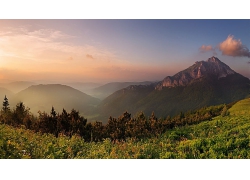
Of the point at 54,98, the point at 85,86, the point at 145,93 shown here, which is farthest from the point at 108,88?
the point at 54,98

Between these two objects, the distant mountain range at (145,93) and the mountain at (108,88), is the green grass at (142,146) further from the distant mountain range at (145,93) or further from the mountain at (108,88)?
the mountain at (108,88)

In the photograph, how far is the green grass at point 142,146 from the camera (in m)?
7.96

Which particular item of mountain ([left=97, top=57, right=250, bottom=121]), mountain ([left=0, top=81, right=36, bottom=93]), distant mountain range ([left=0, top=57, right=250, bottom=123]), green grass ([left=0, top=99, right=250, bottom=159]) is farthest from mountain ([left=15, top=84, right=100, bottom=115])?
green grass ([left=0, top=99, right=250, bottom=159])

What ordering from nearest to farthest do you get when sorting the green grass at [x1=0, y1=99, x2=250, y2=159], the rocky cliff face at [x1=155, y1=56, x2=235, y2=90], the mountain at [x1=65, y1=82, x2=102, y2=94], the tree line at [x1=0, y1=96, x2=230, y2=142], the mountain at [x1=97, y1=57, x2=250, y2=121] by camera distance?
the green grass at [x1=0, y1=99, x2=250, y2=159] < the tree line at [x1=0, y1=96, x2=230, y2=142] < the rocky cliff face at [x1=155, y1=56, x2=235, y2=90] < the mountain at [x1=97, y1=57, x2=250, y2=121] < the mountain at [x1=65, y1=82, x2=102, y2=94]

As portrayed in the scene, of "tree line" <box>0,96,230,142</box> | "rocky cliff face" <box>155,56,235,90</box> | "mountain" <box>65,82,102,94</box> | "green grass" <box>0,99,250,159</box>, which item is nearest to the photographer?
"green grass" <box>0,99,250,159</box>

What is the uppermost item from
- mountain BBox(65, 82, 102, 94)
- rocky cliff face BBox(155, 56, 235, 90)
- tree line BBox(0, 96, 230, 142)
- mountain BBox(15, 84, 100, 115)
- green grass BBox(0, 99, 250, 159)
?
rocky cliff face BBox(155, 56, 235, 90)

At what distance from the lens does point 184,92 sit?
10758mm

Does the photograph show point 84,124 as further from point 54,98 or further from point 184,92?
point 184,92

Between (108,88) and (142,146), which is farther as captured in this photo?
(108,88)

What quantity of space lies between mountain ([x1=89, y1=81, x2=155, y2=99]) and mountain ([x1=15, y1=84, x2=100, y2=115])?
10.4 inches

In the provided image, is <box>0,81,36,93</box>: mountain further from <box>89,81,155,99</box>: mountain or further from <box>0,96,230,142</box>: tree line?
<box>89,81,155,99</box>: mountain

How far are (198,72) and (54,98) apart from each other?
5.30 meters

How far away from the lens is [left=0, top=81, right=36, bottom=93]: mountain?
33.8ft

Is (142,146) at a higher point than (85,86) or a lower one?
lower
